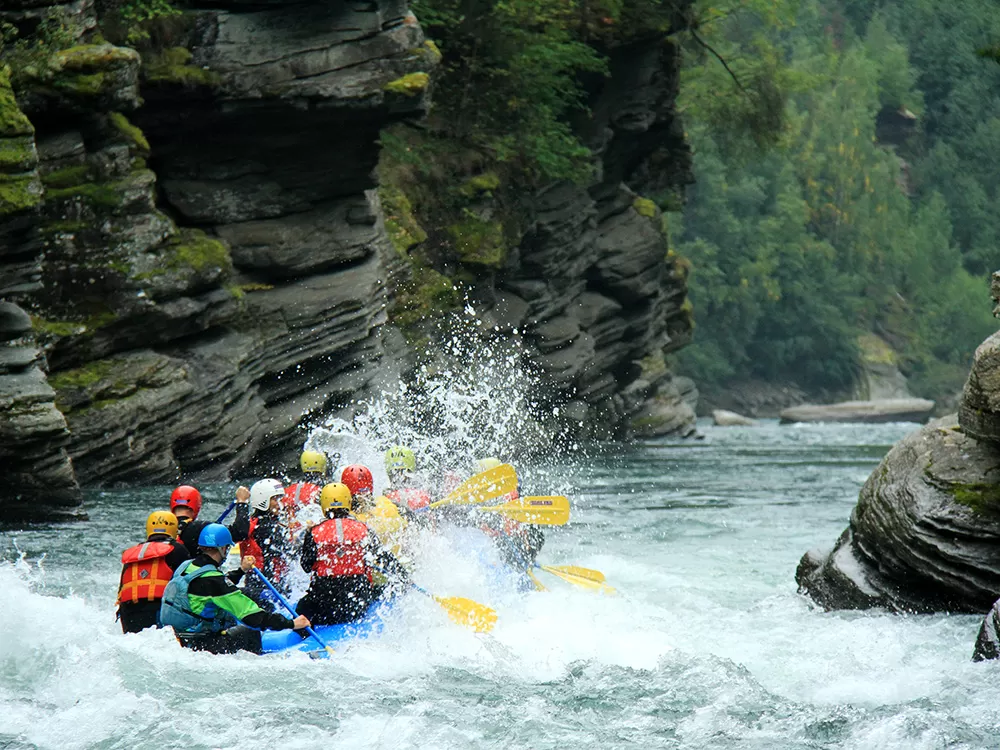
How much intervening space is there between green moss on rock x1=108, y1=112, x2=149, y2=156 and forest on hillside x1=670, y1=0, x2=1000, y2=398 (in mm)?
45816

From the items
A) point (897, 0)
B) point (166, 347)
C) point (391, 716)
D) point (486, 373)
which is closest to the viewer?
point (391, 716)

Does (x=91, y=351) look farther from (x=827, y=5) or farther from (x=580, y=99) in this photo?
(x=827, y=5)

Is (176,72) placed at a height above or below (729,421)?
above

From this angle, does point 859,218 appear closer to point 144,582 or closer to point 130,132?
point 130,132

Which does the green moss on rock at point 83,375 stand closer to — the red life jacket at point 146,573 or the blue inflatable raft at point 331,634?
the red life jacket at point 146,573

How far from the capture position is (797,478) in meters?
25.4

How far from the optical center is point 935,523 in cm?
1033

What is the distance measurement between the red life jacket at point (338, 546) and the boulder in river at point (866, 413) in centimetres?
5171

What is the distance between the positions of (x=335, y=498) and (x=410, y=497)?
7.36 feet

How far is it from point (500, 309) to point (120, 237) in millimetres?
12002

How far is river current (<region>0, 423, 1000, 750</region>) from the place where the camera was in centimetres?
756

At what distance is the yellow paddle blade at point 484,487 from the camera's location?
40.2ft

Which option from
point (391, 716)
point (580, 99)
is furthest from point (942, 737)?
point (580, 99)

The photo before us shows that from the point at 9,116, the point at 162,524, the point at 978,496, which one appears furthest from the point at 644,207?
the point at 162,524
